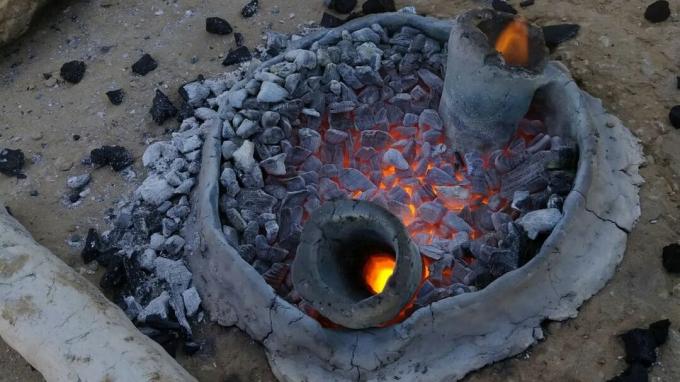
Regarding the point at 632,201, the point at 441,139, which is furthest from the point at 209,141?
the point at 632,201

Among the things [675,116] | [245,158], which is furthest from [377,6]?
[675,116]

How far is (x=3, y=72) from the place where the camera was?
5.23 meters

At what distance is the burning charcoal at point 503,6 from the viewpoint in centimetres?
498

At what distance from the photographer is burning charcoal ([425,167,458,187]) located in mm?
3887

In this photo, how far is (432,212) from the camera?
3.73 metres

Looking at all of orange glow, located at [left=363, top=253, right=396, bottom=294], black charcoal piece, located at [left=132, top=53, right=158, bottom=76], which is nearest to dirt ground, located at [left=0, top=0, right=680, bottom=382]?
black charcoal piece, located at [left=132, top=53, right=158, bottom=76]

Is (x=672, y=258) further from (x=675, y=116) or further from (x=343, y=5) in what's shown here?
(x=343, y=5)

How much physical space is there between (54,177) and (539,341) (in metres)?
3.19

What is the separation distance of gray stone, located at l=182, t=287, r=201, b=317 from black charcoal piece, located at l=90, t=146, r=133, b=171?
46.0 inches

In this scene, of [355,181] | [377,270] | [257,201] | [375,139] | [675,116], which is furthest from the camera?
[675,116]

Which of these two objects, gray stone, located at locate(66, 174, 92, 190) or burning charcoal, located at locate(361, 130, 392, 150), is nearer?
burning charcoal, located at locate(361, 130, 392, 150)

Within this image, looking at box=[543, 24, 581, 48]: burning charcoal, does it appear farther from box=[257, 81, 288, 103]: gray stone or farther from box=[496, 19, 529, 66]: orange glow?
box=[257, 81, 288, 103]: gray stone

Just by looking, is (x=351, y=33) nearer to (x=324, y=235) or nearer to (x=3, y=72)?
(x=324, y=235)

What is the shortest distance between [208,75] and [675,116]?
3.12 m
